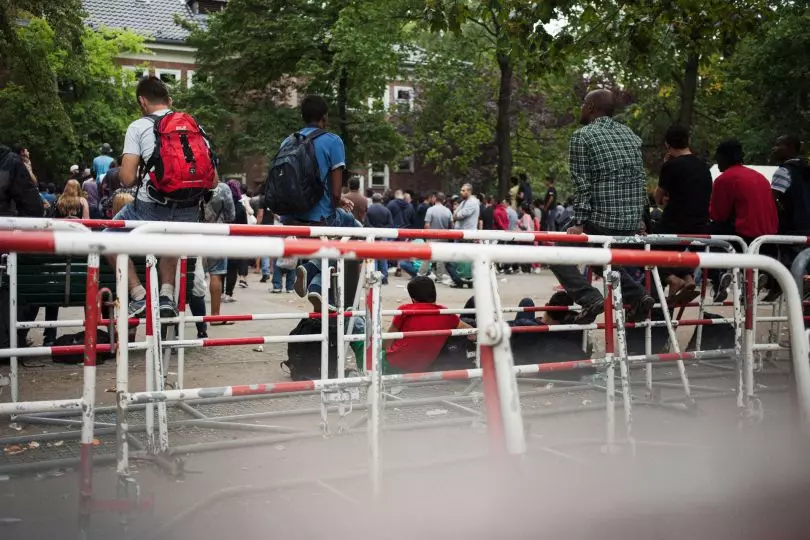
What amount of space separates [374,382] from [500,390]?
3.20 ft

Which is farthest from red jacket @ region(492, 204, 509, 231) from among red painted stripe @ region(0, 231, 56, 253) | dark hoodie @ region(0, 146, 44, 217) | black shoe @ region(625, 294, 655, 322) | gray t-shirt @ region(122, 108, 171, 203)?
red painted stripe @ region(0, 231, 56, 253)

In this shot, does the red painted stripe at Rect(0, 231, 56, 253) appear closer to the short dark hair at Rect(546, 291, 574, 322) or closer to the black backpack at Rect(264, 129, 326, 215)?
the black backpack at Rect(264, 129, 326, 215)

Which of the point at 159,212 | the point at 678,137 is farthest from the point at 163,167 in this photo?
the point at 678,137

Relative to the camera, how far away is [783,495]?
4.30m

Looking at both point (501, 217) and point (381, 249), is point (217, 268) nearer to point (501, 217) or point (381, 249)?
point (381, 249)

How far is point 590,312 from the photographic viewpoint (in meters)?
7.01

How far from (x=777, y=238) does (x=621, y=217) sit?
113cm

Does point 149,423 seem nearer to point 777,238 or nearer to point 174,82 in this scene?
point 777,238

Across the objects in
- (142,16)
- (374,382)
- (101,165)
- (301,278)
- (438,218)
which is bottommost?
(374,382)

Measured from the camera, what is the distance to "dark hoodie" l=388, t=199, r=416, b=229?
23031 millimetres

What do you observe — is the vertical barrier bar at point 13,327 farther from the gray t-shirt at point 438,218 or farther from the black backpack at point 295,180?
the gray t-shirt at point 438,218

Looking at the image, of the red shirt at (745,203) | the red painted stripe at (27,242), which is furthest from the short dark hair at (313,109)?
the red painted stripe at (27,242)

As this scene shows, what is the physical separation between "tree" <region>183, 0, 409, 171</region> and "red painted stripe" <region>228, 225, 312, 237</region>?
28.1 metres

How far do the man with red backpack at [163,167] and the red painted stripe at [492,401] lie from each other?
354 centimetres
